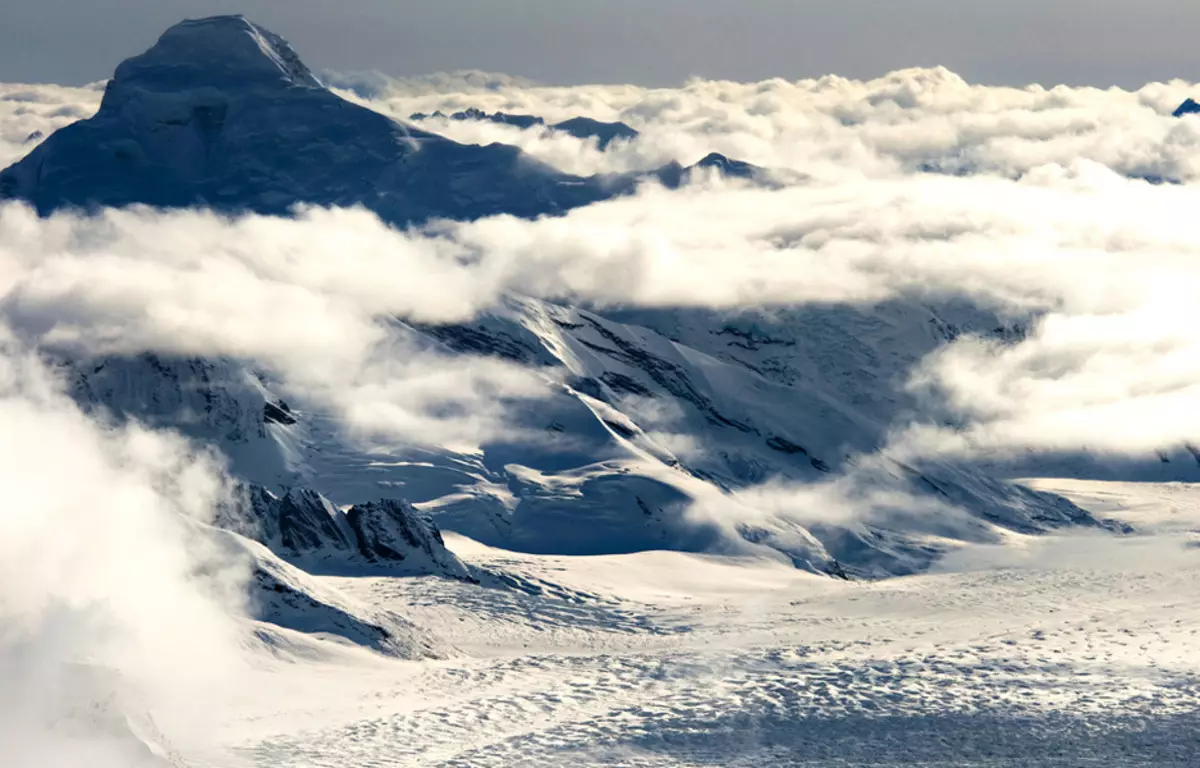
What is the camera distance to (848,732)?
199375 millimetres

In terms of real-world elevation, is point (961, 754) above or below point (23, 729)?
below

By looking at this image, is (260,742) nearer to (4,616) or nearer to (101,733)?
(4,616)

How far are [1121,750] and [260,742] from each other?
84.3 meters

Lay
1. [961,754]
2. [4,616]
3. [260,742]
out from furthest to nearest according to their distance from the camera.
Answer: [961,754]
[260,742]
[4,616]

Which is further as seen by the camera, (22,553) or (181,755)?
(22,553)

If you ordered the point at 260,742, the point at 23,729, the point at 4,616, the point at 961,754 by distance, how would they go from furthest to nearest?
the point at 961,754
the point at 260,742
the point at 4,616
the point at 23,729

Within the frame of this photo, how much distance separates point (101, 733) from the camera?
13838 cm

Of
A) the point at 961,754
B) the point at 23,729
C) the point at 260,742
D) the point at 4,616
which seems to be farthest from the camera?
the point at 961,754

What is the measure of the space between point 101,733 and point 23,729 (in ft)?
18.3

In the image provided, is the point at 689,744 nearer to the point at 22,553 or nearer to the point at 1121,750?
the point at 1121,750

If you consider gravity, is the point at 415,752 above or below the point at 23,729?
below

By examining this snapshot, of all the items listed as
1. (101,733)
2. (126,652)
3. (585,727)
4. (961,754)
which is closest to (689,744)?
(585,727)

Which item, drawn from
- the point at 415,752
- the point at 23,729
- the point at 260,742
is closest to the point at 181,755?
the point at 260,742

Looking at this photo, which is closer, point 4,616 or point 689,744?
point 4,616
